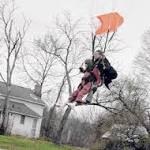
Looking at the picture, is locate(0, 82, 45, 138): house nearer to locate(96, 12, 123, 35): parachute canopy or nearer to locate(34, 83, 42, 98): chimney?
locate(34, 83, 42, 98): chimney

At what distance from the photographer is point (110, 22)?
43.1 ft

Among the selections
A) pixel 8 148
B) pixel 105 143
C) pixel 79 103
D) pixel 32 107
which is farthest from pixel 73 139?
pixel 79 103

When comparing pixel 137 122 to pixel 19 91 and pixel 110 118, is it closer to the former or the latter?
pixel 110 118

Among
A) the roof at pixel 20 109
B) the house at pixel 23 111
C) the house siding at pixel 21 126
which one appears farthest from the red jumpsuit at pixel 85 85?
the roof at pixel 20 109

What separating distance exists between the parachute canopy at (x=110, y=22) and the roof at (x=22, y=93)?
50091mm

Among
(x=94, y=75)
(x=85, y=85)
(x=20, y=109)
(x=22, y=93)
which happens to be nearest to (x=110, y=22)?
(x=94, y=75)

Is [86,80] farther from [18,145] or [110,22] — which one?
[18,145]

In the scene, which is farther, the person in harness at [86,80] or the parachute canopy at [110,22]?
the person in harness at [86,80]

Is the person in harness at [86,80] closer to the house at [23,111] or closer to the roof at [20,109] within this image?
the house at [23,111]

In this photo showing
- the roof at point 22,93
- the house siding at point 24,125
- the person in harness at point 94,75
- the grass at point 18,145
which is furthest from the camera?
the roof at point 22,93

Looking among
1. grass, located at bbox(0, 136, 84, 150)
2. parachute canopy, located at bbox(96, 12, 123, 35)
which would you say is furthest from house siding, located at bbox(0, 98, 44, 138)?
parachute canopy, located at bbox(96, 12, 123, 35)

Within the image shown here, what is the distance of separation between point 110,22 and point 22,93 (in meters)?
54.7

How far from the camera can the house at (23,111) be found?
60062mm

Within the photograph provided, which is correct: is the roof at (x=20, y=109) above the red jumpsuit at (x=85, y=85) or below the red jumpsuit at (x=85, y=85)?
above
